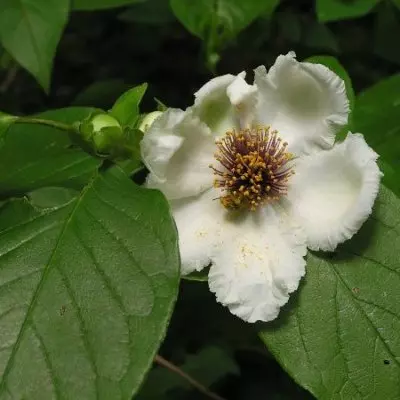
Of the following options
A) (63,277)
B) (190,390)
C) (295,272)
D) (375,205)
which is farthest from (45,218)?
(190,390)

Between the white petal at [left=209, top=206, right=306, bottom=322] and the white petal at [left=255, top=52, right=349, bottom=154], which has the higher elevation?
the white petal at [left=255, top=52, right=349, bottom=154]

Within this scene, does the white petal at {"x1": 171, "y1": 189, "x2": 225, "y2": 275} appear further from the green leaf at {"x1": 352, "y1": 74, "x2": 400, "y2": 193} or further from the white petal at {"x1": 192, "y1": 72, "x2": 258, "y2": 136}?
the green leaf at {"x1": 352, "y1": 74, "x2": 400, "y2": 193}

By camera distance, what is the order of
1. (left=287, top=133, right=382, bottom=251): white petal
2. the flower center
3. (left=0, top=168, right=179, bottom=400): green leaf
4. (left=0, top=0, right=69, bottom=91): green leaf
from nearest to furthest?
(left=0, top=168, right=179, bottom=400): green leaf → (left=287, top=133, right=382, bottom=251): white petal → the flower center → (left=0, top=0, right=69, bottom=91): green leaf

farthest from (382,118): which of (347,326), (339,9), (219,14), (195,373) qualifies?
(195,373)

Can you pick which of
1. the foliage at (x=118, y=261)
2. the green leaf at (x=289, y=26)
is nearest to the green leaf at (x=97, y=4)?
the foliage at (x=118, y=261)

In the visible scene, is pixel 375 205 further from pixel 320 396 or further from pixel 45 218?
pixel 45 218

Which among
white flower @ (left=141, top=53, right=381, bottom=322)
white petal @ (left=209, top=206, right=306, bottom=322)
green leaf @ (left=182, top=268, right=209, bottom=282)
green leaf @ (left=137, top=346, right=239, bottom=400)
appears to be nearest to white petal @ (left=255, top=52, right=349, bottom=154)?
white flower @ (left=141, top=53, right=381, bottom=322)

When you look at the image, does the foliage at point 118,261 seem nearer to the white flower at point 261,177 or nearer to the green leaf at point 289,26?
the white flower at point 261,177
